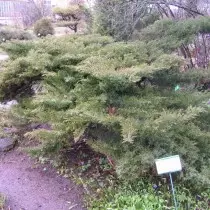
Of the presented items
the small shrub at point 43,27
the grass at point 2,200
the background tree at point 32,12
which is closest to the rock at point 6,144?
the grass at point 2,200

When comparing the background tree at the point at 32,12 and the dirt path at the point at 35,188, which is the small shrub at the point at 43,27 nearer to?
the background tree at the point at 32,12

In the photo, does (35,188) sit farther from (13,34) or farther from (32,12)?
(32,12)

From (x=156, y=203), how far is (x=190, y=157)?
45 centimetres

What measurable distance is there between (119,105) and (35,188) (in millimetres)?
1065

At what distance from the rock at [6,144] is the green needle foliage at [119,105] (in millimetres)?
530

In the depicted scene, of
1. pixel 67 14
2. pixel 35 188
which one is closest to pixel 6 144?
pixel 35 188

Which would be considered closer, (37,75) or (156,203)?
(156,203)

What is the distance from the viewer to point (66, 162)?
3127 millimetres

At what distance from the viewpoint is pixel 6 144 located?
3627 mm

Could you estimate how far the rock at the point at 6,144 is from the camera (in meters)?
3.56

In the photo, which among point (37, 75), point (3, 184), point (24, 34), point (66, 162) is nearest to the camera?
point (3, 184)

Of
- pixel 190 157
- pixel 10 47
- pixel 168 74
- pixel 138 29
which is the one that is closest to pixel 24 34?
pixel 138 29

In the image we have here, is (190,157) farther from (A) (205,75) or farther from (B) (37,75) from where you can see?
(B) (37,75)

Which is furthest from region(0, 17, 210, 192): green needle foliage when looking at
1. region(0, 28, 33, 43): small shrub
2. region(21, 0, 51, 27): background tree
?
region(21, 0, 51, 27): background tree
